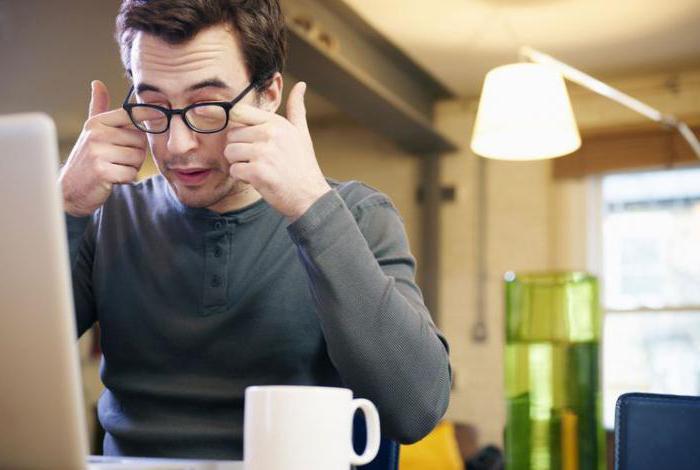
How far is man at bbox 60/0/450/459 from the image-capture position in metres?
1.15

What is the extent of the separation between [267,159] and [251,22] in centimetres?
38

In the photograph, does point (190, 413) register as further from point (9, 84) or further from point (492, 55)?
point (492, 55)

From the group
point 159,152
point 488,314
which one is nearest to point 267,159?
point 159,152

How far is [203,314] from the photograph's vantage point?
1229mm

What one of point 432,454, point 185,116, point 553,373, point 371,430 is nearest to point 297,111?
point 185,116

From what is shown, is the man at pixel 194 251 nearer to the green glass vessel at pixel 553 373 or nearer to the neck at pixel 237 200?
the neck at pixel 237 200

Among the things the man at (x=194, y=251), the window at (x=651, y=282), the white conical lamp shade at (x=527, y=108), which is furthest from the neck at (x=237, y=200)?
the window at (x=651, y=282)

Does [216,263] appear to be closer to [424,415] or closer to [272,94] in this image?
[272,94]

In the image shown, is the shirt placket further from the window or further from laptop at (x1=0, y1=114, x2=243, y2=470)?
the window

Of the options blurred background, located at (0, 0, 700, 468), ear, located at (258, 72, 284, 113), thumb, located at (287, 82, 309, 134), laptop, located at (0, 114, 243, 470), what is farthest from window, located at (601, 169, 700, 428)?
laptop, located at (0, 114, 243, 470)

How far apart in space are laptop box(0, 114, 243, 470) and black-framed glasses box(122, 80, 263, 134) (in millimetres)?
601

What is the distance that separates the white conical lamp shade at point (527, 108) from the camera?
2.91 metres

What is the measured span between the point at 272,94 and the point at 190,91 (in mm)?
190

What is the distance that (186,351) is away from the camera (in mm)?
1219
